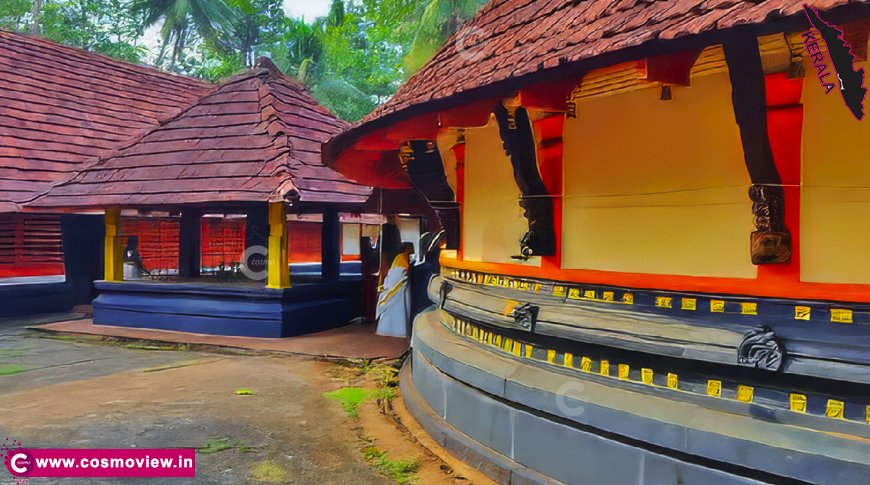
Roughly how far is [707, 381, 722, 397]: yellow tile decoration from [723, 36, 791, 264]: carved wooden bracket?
614 millimetres

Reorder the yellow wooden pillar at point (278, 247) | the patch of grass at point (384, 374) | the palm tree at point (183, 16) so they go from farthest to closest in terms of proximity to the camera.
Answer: the palm tree at point (183, 16) < the yellow wooden pillar at point (278, 247) < the patch of grass at point (384, 374)

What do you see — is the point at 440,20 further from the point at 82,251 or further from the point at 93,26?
the point at 93,26

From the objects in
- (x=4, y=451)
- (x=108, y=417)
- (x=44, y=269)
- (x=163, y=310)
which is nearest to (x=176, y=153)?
(x=163, y=310)

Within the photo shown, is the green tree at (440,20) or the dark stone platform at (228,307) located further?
the green tree at (440,20)

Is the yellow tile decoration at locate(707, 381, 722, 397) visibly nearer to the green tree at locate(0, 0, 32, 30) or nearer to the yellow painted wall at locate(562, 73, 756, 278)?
the yellow painted wall at locate(562, 73, 756, 278)

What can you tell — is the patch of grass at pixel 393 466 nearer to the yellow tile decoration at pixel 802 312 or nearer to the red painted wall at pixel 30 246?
the yellow tile decoration at pixel 802 312

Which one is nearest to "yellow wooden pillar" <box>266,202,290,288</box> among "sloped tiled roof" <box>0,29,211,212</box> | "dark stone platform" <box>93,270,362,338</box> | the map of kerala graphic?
"dark stone platform" <box>93,270,362,338</box>

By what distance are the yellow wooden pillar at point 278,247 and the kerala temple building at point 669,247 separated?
475cm

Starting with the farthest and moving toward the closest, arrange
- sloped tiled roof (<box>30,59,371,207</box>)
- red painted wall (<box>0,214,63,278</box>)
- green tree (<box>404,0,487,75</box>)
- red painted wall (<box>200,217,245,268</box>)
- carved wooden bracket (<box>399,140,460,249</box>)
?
green tree (<box>404,0,487,75</box>), red painted wall (<box>200,217,245,268</box>), red painted wall (<box>0,214,63,278</box>), sloped tiled roof (<box>30,59,371,207</box>), carved wooden bracket (<box>399,140,460,249</box>)

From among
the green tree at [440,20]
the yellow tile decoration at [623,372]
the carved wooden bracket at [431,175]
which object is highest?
the green tree at [440,20]

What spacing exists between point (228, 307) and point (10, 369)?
2835 millimetres

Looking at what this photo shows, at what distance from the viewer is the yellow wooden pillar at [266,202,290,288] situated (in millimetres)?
8797

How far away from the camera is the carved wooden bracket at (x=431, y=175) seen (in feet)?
19.3

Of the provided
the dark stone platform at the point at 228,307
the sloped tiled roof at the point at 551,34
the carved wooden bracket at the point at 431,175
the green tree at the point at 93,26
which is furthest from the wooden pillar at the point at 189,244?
the green tree at the point at 93,26
